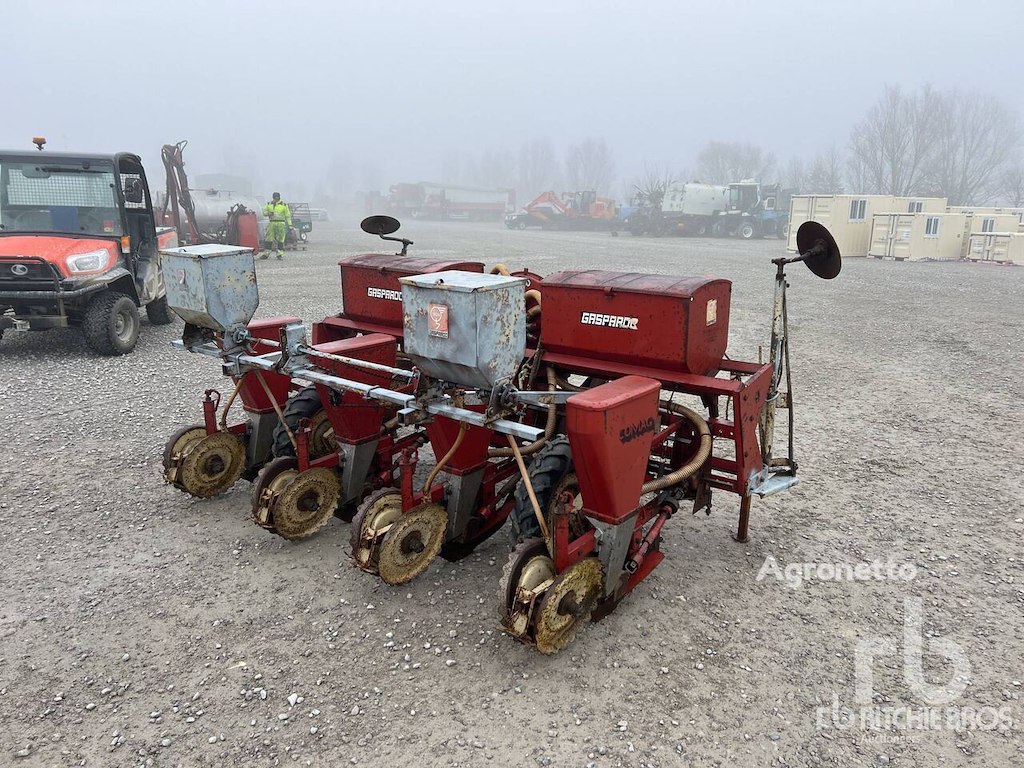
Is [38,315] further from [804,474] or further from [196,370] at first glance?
[804,474]

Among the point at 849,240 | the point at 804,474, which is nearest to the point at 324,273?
the point at 804,474

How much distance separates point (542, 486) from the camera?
3600 millimetres

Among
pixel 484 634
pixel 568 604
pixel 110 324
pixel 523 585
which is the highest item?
pixel 110 324

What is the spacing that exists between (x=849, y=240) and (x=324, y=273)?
639 inches

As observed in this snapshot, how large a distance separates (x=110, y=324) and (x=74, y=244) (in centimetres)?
102

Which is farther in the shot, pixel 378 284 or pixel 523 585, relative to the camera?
pixel 378 284

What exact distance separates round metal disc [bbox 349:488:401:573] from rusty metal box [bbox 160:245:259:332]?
4.91ft

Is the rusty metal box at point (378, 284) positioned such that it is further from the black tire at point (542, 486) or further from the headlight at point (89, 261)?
the headlight at point (89, 261)

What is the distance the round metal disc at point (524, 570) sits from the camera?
2996mm

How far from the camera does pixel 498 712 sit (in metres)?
2.87

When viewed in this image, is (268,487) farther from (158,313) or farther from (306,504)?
(158,313)

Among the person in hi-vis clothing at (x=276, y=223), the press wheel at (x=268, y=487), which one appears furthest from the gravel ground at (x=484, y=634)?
the person in hi-vis clothing at (x=276, y=223)

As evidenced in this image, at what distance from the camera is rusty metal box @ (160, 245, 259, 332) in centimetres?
399

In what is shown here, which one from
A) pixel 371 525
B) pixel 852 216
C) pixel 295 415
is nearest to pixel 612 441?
pixel 371 525
